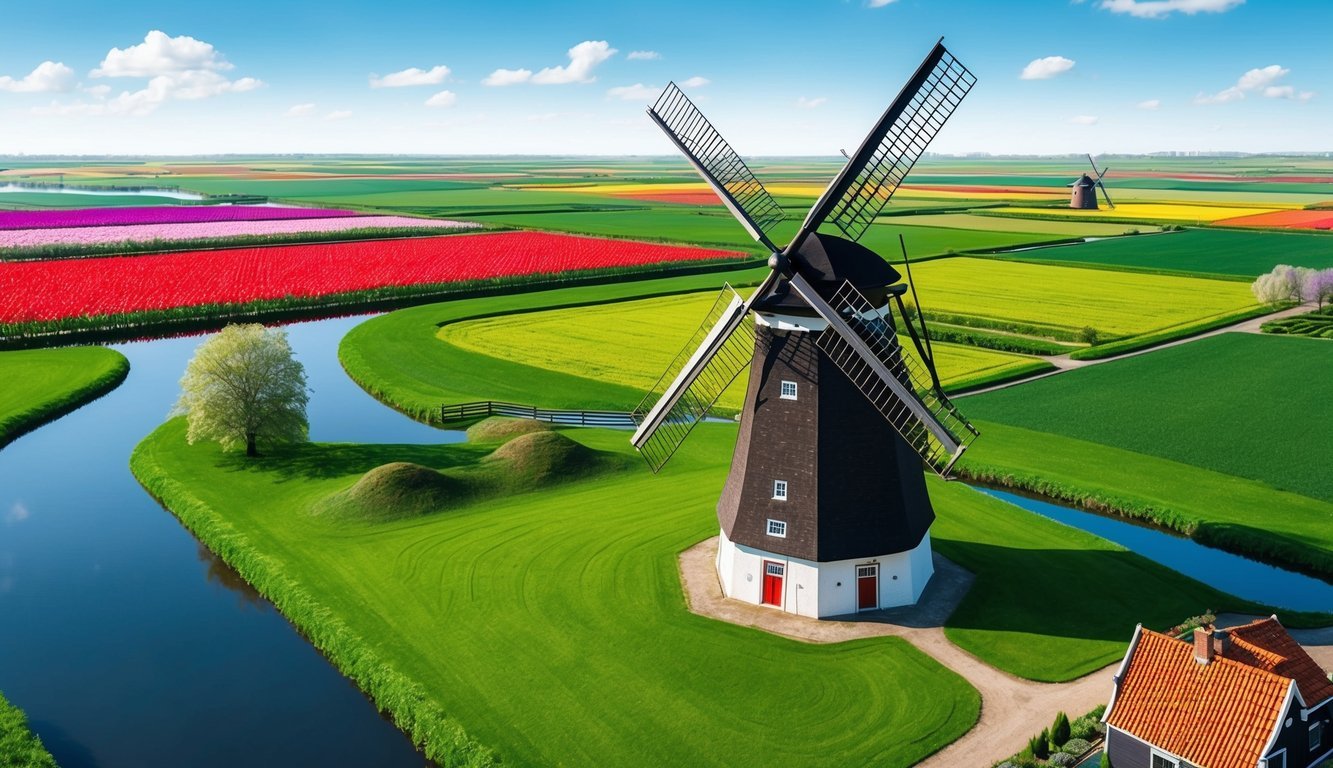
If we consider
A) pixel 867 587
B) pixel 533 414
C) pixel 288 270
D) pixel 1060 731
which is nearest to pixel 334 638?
pixel 867 587

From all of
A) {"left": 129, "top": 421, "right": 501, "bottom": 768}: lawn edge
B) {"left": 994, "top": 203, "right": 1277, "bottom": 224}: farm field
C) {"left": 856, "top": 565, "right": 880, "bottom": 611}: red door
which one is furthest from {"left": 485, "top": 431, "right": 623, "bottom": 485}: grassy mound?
{"left": 994, "top": 203, "right": 1277, "bottom": 224}: farm field

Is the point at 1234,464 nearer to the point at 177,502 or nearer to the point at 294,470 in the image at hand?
the point at 294,470

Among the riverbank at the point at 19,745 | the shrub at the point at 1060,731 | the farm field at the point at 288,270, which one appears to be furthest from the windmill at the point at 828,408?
the farm field at the point at 288,270

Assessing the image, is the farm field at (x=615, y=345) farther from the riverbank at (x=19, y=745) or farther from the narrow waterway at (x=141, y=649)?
the riverbank at (x=19, y=745)

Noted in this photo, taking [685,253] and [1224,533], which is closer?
[1224,533]

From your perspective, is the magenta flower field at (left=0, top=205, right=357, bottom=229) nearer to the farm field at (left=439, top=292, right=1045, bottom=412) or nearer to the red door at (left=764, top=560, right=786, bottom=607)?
the farm field at (left=439, top=292, right=1045, bottom=412)

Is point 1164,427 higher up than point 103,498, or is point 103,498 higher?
point 1164,427

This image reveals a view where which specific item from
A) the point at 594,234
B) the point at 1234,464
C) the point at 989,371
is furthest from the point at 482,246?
the point at 1234,464
